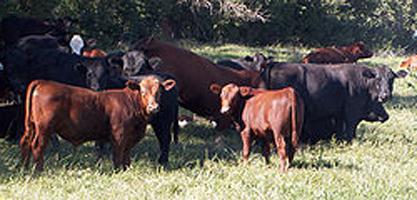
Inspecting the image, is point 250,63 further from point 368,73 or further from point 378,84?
point 378,84

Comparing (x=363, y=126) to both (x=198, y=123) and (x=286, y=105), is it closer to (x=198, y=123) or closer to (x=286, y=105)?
(x=198, y=123)

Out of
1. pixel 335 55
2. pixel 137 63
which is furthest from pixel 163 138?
pixel 335 55

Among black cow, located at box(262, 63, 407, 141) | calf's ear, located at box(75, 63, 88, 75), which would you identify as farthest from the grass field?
calf's ear, located at box(75, 63, 88, 75)

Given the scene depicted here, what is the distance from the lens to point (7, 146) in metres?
9.69

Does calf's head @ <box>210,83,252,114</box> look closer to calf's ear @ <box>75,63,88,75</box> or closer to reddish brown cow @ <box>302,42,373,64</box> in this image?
calf's ear @ <box>75,63,88,75</box>

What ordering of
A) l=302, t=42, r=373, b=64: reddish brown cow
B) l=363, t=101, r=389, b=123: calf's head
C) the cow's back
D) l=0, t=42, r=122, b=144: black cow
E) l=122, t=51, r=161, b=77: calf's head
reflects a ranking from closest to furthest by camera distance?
the cow's back
l=0, t=42, r=122, b=144: black cow
l=122, t=51, r=161, b=77: calf's head
l=363, t=101, r=389, b=123: calf's head
l=302, t=42, r=373, b=64: reddish brown cow

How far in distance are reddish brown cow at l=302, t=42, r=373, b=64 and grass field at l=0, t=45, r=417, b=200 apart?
20.2 feet

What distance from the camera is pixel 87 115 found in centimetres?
809

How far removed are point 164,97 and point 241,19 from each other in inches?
808

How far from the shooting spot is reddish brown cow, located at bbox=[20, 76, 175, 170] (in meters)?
7.88

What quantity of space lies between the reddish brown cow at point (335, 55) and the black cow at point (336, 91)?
5.05 m

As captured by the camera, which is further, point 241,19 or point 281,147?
point 241,19

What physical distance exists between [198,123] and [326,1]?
71.5 ft

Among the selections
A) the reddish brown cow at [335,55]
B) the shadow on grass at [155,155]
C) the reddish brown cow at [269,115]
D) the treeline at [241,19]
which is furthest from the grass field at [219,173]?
the treeline at [241,19]
